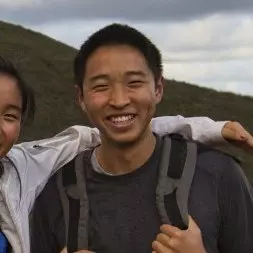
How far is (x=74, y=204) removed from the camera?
174 inches

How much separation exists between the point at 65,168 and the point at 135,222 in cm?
58

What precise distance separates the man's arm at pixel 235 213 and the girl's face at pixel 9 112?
146cm

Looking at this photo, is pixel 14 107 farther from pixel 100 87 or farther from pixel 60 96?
pixel 60 96

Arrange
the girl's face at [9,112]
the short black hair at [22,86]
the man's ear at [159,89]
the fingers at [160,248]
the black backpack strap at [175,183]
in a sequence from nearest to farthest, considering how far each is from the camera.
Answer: the fingers at [160,248], the black backpack strap at [175,183], the man's ear at [159,89], the girl's face at [9,112], the short black hair at [22,86]

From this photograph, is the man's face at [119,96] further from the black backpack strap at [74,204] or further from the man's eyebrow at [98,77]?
the black backpack strap at [74,204]

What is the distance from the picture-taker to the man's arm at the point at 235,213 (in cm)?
431

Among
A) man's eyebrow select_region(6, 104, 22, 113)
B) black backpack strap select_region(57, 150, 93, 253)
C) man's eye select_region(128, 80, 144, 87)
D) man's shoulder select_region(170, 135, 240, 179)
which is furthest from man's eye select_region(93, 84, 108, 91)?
man's eyebrow select_region(6, 104, 22, 113)

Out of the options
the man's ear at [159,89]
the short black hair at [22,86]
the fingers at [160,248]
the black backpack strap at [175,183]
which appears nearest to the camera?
the fingers at [160,248]

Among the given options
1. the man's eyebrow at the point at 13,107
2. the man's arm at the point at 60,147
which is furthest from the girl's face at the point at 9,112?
the man's arm at the point at 60,147

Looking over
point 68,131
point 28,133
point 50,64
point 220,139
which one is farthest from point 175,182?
point 50,64

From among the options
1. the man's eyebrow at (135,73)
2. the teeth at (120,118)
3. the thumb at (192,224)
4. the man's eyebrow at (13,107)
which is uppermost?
the man's eyebrow at (135,73)

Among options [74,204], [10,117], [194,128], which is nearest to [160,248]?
[74,204]

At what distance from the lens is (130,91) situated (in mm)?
4457

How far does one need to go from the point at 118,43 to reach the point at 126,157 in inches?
28.7
